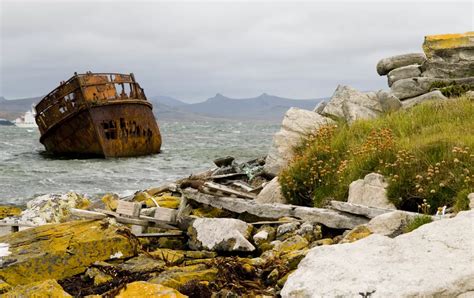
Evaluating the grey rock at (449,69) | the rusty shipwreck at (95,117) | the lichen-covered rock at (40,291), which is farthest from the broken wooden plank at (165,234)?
the rusty shipwreck at (95,117)

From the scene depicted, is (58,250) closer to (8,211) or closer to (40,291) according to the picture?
(40,291)

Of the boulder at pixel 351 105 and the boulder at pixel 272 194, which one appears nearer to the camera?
the boulder at pixel 272 194

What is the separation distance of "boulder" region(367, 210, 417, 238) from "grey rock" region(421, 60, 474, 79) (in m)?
12.1

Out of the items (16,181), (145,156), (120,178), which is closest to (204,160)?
(145,156)

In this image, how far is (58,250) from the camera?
21.9 feet

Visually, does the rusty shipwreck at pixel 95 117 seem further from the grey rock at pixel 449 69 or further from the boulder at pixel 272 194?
the boulder at pixel 272 194

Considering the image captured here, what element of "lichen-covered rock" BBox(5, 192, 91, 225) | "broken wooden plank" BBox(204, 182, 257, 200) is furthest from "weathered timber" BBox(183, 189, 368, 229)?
"lichen-covered rock" BBox(5, 192, 91, 225)

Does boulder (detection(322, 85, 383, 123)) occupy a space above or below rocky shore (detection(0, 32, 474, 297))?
above

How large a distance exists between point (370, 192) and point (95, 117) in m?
21.9

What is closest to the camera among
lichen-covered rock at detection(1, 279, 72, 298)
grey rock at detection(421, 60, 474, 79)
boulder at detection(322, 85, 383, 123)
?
lichen-covered rock at detection(1, 279, 72, 298)

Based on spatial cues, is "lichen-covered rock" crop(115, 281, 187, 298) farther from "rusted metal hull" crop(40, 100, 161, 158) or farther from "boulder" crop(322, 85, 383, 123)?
"rusted metal hull" crop(40, 100, 161, 158)

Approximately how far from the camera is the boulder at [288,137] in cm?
1108

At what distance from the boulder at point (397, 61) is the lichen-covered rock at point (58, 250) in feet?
47.0

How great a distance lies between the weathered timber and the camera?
7.12 metres
